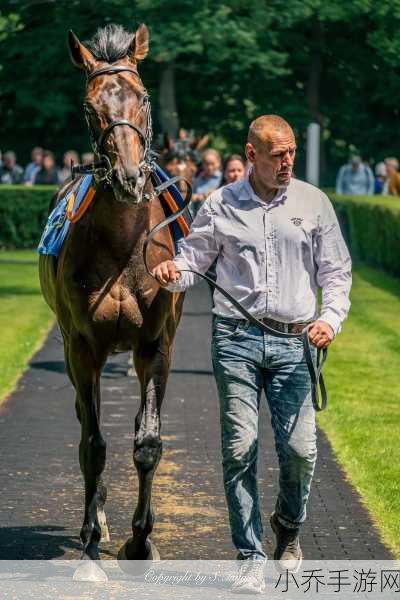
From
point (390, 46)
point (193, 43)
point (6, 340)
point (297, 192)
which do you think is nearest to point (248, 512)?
point (297, 192)

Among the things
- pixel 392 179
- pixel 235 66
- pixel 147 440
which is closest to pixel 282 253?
pixel 147 440

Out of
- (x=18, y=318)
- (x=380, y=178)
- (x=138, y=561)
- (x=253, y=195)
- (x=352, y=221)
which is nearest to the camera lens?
(x=253, y=195)

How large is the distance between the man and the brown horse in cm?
67

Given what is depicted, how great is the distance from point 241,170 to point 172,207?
650cm

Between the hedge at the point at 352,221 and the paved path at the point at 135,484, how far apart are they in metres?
11.6

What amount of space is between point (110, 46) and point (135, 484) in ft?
9.36

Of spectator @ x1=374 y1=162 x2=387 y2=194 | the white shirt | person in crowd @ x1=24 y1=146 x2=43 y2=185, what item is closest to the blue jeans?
the white shirt

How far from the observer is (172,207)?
7484 millimetres

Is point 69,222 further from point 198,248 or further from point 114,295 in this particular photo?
point 198,248

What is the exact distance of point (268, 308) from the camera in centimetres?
631

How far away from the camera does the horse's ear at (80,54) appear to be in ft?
23.0

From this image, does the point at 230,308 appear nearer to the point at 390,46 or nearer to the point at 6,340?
the point at 6,340

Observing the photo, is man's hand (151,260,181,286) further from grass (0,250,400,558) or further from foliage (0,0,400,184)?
foliage (0,0,400,184)

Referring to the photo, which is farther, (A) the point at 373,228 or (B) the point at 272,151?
(A) the point at 373,228
